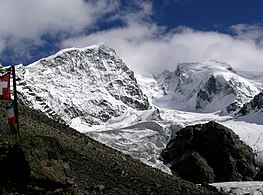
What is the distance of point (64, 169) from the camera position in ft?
54.3

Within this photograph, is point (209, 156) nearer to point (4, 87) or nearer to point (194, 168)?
point (194, 168)

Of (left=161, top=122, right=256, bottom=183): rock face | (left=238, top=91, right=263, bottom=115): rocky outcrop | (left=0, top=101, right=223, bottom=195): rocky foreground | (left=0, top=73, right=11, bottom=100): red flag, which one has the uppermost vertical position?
(left=0, top=73, right=11, bottom=100): red flag

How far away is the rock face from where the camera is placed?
74.6m

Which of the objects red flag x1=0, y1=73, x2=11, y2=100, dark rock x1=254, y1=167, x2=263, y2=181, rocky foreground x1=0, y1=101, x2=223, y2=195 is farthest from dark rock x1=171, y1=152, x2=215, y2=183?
red flag x1=0, y1=73, x2=11, y2=100

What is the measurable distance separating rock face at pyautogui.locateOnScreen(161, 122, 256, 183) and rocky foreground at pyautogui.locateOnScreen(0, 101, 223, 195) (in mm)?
44069

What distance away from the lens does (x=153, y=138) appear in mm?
115375

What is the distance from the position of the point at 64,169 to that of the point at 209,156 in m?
65.8

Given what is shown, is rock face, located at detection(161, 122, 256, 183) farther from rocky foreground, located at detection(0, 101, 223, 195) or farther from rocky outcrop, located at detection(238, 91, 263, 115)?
rocky outcrop, located at detection(238, 91, 263, 115)

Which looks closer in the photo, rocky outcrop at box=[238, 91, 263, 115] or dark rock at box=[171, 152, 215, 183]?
dark rock at box=[171, 152, 215, 183]

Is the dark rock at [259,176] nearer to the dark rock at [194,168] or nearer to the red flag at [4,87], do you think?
the dark rock at [194,168]

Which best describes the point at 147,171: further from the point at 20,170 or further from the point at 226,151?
the point at 226,151

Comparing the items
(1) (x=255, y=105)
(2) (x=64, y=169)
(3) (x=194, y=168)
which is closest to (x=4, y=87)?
(2) (x=64, y=169)

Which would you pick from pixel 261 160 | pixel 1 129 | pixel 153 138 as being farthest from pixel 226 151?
pixel 1 129

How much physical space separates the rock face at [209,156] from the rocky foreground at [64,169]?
44.1 m
